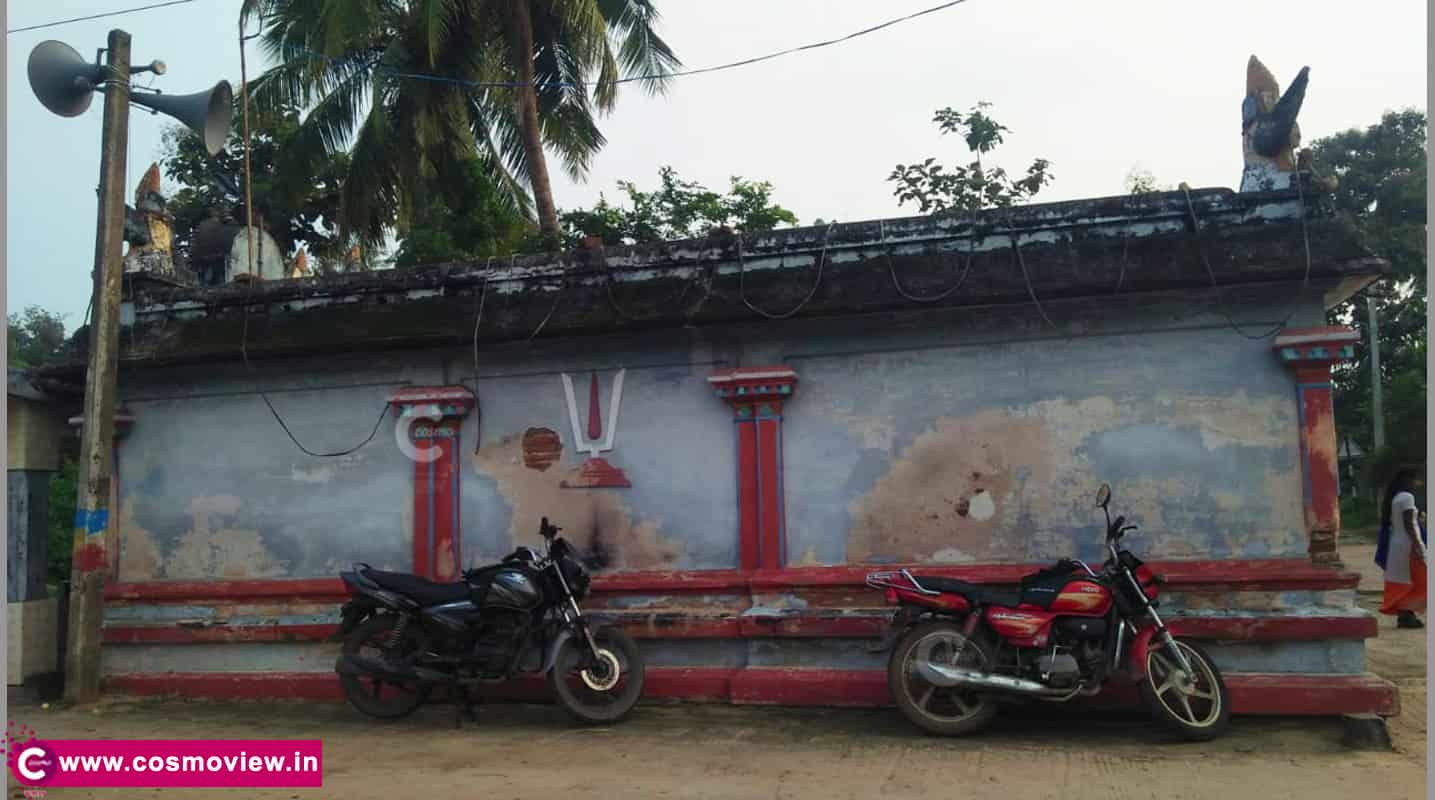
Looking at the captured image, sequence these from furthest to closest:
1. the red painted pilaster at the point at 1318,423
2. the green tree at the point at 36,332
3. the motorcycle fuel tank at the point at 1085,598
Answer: the green tree at the point at 36,332 → the red painted pilaster at the point at 1318,423 → the motorcycle fuel tank at the point at 1085,598

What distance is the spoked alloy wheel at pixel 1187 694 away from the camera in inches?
241

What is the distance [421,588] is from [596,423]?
5.29ft

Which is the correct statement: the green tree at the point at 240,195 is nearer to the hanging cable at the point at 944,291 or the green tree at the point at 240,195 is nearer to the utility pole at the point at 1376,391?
the hanging cable at the point at 944,291

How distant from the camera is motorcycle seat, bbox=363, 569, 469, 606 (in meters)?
7.24

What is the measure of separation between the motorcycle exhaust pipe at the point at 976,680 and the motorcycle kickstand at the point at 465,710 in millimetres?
2909

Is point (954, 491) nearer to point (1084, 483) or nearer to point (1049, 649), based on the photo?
point (1084, 483)

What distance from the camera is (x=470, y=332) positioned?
7965 mm

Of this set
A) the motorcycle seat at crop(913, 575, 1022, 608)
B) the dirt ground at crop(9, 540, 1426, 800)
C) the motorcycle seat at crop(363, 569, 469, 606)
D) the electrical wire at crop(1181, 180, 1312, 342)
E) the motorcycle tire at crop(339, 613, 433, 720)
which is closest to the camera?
the dirt ground at crop(9, 540, 1426, 800)

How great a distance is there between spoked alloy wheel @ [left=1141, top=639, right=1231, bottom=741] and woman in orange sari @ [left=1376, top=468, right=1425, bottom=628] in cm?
414

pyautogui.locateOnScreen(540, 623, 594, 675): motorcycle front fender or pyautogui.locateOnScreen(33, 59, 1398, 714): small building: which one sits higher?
pyautogui.locateOnScreen(33, 59, 1398, 714): small building

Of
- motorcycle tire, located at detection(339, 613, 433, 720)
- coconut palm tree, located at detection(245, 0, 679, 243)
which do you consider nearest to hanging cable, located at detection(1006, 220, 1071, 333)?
motorcycle tire, located at detection(339, 613, 433, 720)

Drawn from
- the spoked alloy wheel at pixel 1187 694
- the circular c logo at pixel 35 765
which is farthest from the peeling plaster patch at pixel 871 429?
the circular c logo at pixel 35 765

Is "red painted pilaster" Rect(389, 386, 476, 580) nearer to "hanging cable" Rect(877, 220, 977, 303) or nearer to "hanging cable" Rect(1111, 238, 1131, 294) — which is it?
"hanging cable" Rect(877, 220, 977, 303)

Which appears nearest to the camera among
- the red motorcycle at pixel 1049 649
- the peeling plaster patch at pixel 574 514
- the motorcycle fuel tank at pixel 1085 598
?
the red motorcycle at pixel 1049 649
